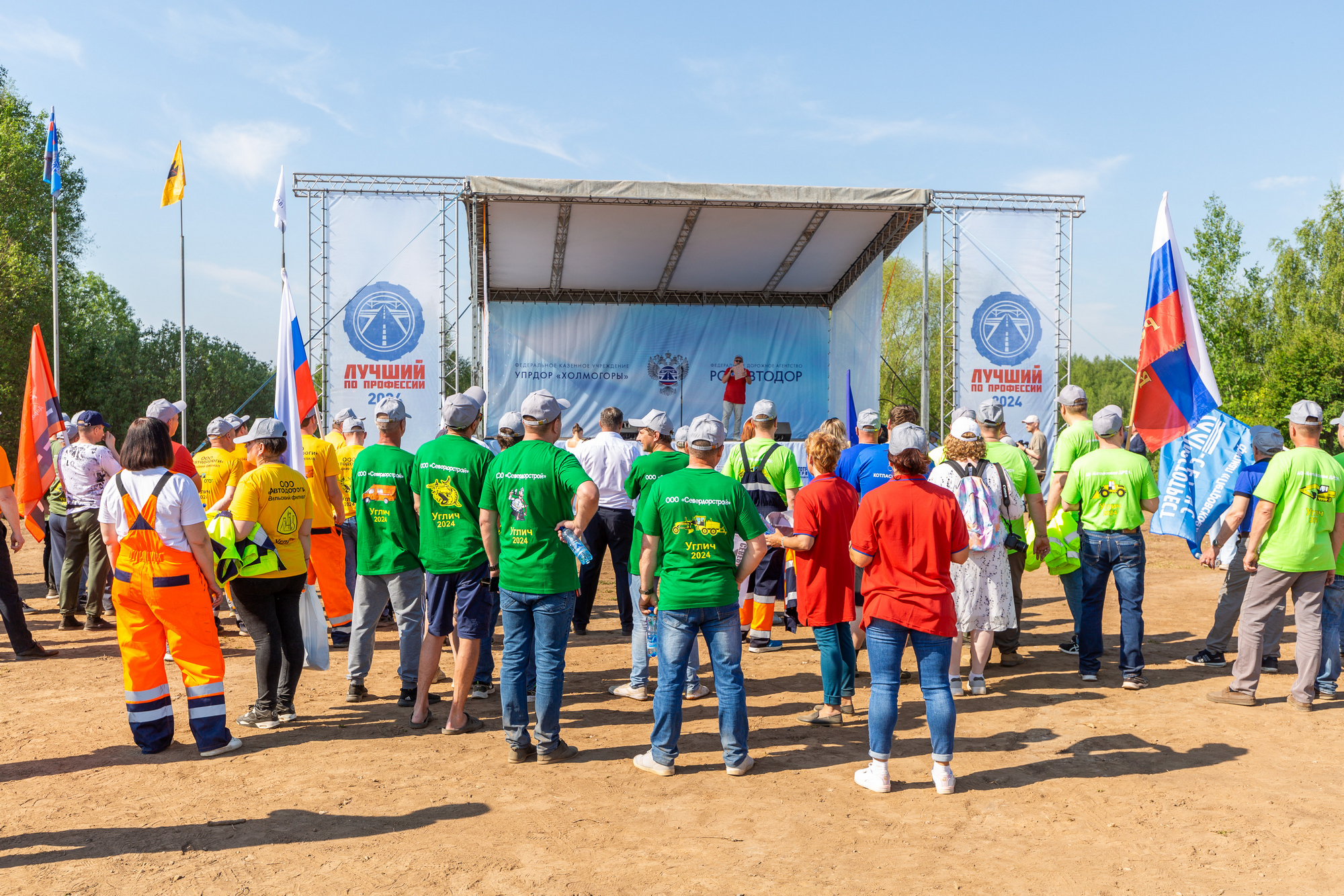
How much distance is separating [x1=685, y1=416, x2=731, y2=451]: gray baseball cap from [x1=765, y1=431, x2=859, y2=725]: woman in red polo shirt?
29.6 inches

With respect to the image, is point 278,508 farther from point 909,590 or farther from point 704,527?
point 909,590

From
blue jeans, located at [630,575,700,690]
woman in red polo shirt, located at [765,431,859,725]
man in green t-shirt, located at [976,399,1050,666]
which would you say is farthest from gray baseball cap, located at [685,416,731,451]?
man in green t-shirt, located at [976,399,1050,666]

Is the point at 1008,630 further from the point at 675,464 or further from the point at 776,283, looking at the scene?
the point at 776,283

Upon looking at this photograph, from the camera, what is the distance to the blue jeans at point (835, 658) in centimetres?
462

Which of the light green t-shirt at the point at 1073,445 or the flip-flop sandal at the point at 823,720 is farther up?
the light green t-shirt at the point at 1073,445

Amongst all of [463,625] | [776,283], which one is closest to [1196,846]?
[463,625]

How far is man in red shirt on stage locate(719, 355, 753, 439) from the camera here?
57.5 feet

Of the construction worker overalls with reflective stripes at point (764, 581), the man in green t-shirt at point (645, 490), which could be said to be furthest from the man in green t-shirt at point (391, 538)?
the construction worker overalls with reflective stripes at point (764, 581)

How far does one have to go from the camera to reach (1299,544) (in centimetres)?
489

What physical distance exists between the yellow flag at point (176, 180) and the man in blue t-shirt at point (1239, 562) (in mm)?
15234

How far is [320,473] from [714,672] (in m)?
3.22

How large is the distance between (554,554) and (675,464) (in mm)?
1737

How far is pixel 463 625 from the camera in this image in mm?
4402

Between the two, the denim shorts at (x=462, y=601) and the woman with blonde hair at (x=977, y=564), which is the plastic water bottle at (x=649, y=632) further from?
the woman with blonde hair at (x=977, y=564)
